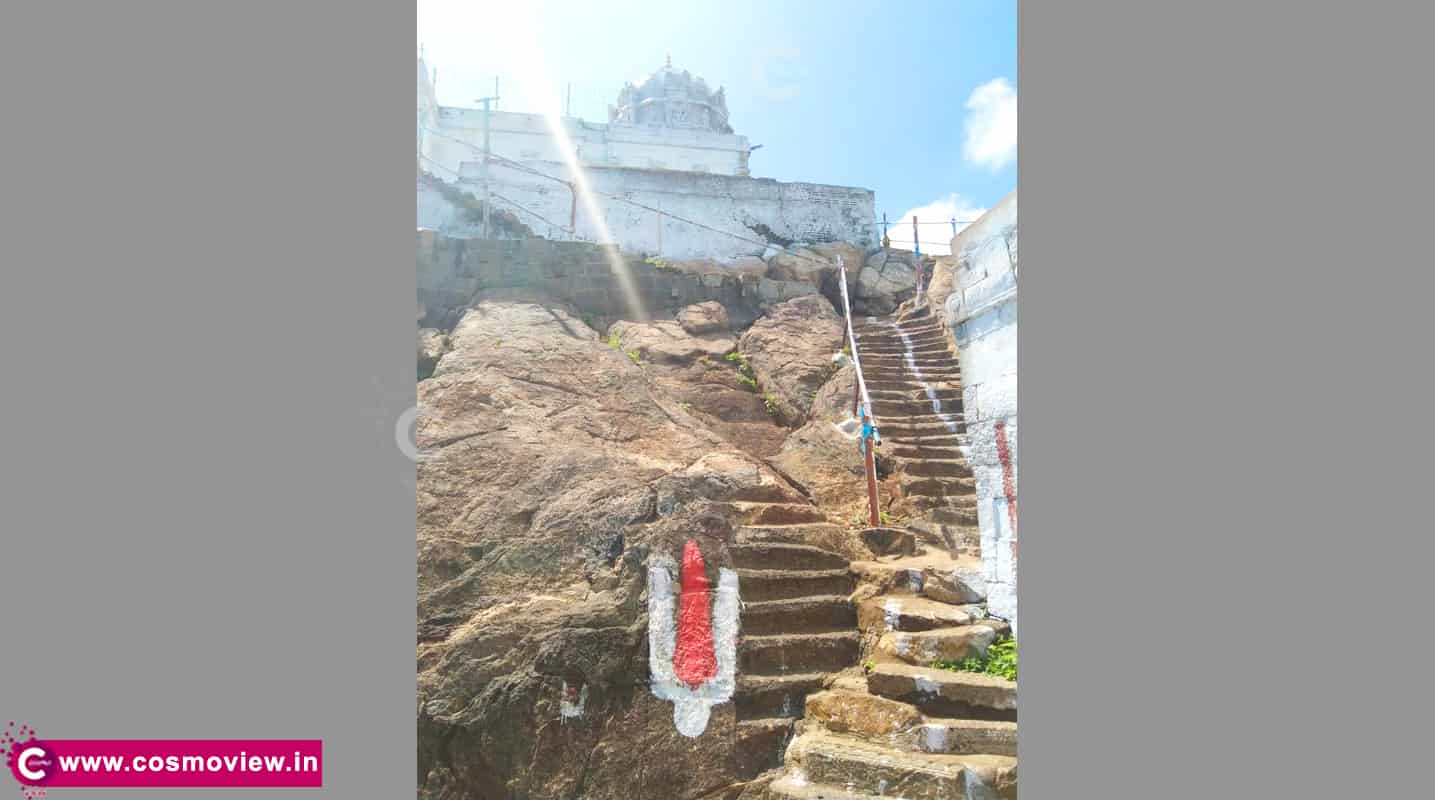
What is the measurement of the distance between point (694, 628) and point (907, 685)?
1251 millimetres

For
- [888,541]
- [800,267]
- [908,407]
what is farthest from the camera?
[800,267]

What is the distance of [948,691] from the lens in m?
4.63

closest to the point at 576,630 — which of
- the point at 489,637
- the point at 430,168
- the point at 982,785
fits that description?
the point at 489,637

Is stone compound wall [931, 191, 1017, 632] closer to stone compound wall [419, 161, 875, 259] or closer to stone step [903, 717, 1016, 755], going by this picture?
stone step [903, 717, 1016, 755]

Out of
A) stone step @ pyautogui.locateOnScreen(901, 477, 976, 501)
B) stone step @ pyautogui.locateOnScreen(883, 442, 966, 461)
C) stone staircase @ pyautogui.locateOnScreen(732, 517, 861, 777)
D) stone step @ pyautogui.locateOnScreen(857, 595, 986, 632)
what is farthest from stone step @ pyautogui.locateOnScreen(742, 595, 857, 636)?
stone step @ pyautogui.locateOnScreen(883, 442, 966, 461)

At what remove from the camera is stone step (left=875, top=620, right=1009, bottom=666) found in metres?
4.91

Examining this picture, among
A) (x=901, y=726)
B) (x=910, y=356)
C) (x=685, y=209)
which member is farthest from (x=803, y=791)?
(x=685, y=209)

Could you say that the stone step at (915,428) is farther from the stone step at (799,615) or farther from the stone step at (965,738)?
the stone step at (965,738)

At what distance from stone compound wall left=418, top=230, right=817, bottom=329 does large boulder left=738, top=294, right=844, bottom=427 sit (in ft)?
1.30

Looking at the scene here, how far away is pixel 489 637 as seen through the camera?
15.4ft

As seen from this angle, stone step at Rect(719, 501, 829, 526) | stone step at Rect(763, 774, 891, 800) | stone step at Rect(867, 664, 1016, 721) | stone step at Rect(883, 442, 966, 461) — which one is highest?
stone step at Rect(883, 442, 966, 461)

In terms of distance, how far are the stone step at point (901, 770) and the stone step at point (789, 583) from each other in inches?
38.7

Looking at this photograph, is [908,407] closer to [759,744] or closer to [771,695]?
[771,695]

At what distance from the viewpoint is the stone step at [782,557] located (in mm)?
5375
